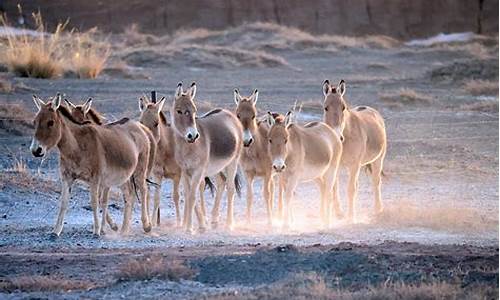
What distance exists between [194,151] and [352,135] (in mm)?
3506

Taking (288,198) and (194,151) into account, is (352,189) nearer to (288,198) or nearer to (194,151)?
(288,198)

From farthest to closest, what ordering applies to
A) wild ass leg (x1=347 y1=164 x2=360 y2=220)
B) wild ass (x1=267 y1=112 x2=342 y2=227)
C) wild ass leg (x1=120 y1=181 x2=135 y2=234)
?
1. wild ass leg (x1=347 y1=164 x2=360 y2=220)
2. wild ass (x1=267 y1=112 x2=342 y2=227)
3. wild ass leg (x1=120 y1=181 x2=135 y2=234)

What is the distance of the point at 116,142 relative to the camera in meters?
17.5

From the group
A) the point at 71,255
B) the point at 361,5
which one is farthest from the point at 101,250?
the point at 361,5

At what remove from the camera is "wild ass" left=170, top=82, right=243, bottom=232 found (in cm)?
1834

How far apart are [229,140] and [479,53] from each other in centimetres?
3621

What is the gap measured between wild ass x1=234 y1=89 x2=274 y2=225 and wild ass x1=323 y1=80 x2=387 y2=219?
1.22 m

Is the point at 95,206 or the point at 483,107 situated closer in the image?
the point at 95,206

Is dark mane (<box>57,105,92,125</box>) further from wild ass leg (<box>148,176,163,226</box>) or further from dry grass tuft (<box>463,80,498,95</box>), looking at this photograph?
dry grass tuft (<box>463,80,498,95</box>)

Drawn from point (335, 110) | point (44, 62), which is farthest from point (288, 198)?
point (44, 62)

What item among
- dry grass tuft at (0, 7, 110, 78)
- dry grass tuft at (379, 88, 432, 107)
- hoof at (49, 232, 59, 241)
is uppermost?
dry grass tuft at (0, 7, 110, 78)

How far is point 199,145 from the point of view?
18500 millimetres

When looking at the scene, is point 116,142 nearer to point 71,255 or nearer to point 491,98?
point 71,255

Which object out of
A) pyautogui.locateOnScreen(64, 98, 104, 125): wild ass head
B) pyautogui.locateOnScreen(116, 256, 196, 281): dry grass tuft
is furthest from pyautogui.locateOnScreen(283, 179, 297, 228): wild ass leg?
pyautogui.locateOnScreen(116, 256, 196, 281): dry grass tuft
